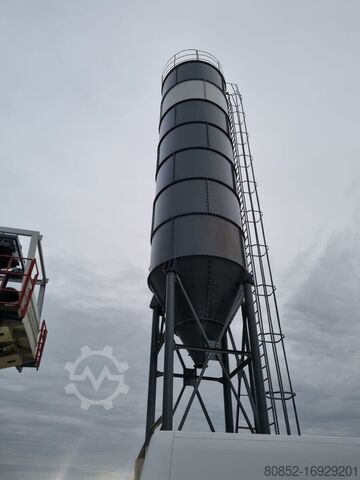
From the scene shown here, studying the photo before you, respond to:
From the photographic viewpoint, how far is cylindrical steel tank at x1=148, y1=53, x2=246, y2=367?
8.84 metres

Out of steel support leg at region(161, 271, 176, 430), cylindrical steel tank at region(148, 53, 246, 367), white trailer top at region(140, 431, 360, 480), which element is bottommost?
white trailer top at region(140, 431, 360, 480)

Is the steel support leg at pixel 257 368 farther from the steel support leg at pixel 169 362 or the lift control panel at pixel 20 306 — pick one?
the lift control panel at pixel 20 306

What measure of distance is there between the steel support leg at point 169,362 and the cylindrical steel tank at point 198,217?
61cm

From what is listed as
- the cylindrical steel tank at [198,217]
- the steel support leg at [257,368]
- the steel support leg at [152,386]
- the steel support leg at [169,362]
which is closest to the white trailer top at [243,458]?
the steel support leg at [169,362]

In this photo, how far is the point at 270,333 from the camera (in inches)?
401

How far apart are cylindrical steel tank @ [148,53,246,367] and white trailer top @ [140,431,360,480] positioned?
4.63 metres

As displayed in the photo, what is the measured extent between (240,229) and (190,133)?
348 cm

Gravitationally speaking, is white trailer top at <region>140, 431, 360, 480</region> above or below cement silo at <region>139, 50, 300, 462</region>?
below

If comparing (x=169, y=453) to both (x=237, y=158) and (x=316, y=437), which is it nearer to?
(x=316, y=437)

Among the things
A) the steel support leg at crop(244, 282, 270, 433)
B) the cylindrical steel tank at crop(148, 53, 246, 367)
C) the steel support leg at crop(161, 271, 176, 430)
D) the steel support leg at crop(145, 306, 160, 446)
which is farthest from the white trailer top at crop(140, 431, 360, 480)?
the steel support leg at crop(145, 306, 160, 446)

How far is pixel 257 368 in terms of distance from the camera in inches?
314

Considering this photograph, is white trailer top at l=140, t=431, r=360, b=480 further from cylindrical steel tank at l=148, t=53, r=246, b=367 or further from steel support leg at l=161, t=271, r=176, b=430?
cylindrical steel tank at l=148, t=53, r=246, b=367

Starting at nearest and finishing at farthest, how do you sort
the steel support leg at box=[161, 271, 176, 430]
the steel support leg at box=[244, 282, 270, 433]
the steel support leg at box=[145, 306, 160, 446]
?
the steel support leg at box=[161, 271, 176, 430]
the steel support leg at box=[244, 282, 270, 433]
the steel support leg at box=[145, 306, 160, 446]

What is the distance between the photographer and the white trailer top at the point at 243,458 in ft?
13.7
